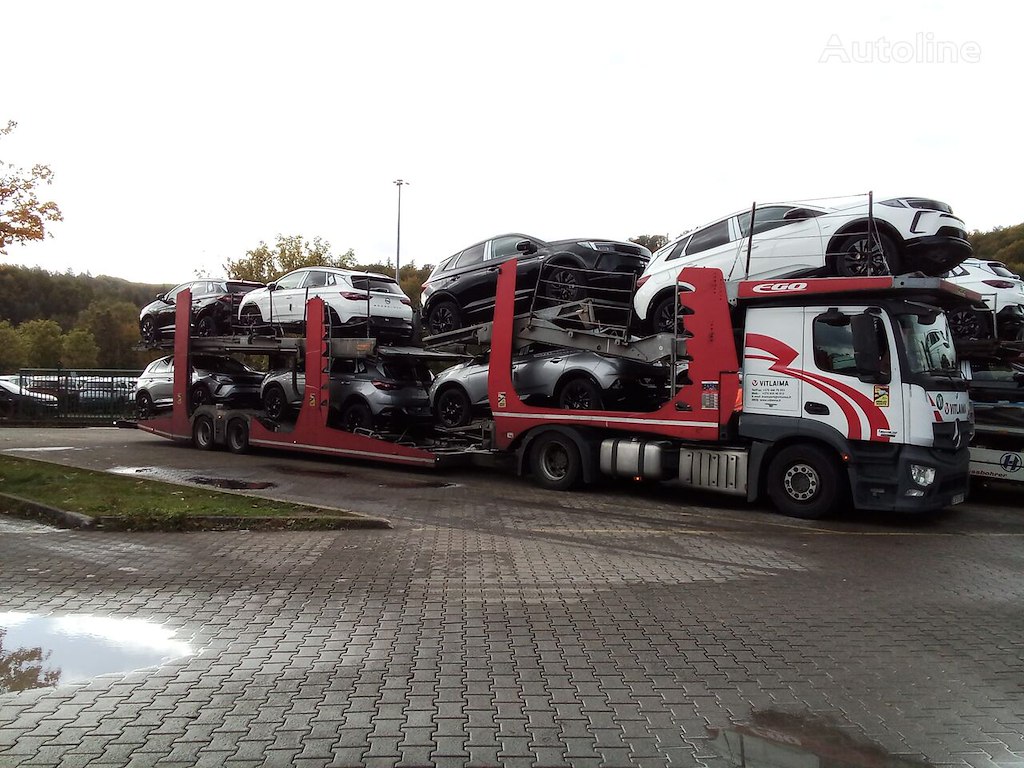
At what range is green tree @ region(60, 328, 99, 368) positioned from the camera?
60.1m

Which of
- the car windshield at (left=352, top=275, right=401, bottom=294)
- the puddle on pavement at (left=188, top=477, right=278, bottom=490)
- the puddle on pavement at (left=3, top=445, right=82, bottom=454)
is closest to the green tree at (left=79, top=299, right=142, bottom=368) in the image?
the puddle on pavement at (left=3, top=445, right=82, bottom=454)

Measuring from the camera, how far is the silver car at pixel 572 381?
1185 cm

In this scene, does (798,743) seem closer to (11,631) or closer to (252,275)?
(11,631)

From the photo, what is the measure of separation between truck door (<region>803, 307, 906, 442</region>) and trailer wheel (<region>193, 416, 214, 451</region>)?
1294 cm

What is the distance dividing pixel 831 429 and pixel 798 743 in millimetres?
6503

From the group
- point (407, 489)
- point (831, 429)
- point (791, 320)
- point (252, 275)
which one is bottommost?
point (407, 489)

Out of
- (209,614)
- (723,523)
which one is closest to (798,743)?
(209,614)

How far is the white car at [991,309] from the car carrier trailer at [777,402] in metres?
2.39

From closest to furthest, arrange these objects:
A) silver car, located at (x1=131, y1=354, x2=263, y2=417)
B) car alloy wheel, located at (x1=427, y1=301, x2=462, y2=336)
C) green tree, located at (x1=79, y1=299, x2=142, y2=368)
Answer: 1. car alloy wheel, located at (x1=427, y1=301, x2=462, y2=336)
2. silver car, located at (x1=131, y1=354, x2=263, y2=417)
3. green tree, located at (x1=79, y1=299, x2=142, y2=368)

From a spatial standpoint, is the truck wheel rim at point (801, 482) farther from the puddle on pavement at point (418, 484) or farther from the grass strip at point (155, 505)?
the puddle on pavement at point (418, 484)

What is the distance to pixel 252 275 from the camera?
153 ft

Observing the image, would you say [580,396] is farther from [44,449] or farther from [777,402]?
[44,449]

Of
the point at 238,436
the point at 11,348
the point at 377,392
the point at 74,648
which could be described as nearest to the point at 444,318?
the point at 377,392

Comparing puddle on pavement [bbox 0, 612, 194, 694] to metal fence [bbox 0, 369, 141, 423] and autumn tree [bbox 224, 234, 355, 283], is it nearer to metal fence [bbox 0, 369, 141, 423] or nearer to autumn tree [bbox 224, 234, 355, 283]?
metal fence [bbox 0, 369, 141, 423]
